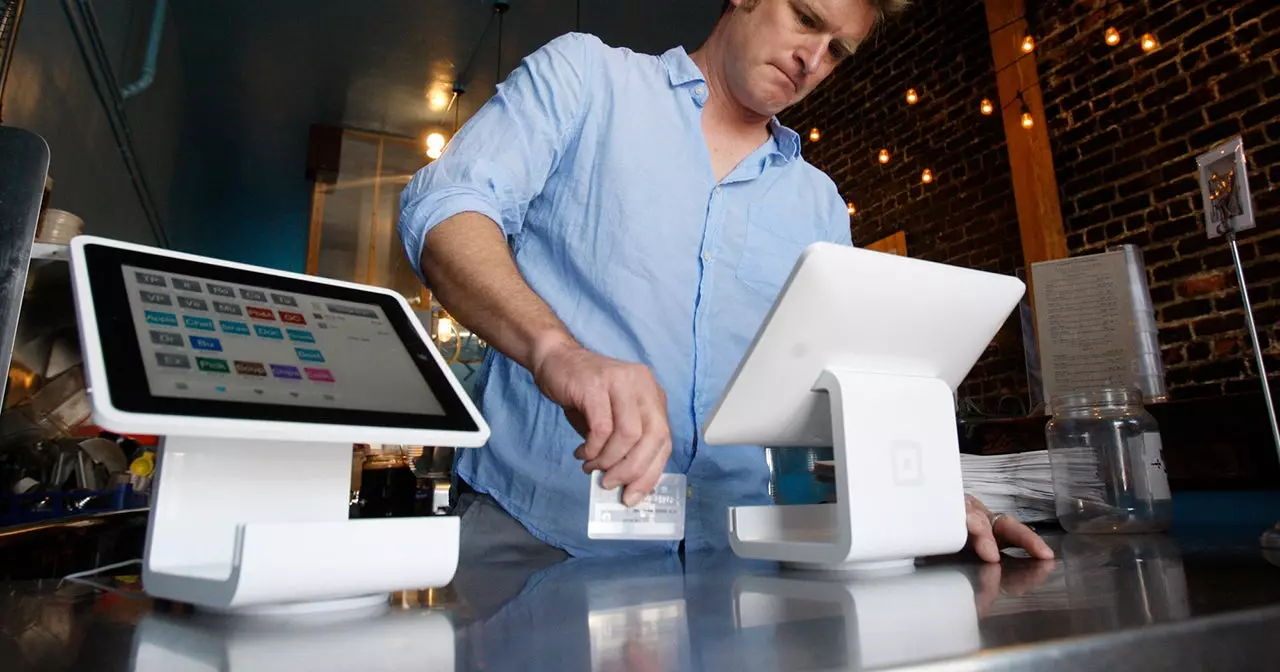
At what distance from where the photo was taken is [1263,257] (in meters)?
3.01

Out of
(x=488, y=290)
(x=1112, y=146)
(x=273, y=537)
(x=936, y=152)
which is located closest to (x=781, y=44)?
(x=488, y=290)

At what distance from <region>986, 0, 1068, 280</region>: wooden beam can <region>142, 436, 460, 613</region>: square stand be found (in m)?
3.73

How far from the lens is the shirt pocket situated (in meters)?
1.23

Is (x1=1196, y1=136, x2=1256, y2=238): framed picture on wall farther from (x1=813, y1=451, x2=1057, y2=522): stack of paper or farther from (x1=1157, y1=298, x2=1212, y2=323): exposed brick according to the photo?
(x1=1157, y1=298, x2=1212, y2=323): exposed brick

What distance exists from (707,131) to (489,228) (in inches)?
21.5

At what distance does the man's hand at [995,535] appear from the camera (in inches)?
29.9

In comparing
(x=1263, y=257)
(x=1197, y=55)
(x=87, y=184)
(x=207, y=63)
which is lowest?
(x=1263, y=257)

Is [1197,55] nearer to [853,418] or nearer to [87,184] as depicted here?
[853,418]

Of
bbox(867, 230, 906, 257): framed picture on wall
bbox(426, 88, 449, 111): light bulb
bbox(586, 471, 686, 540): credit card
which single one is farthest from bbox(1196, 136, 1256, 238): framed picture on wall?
bbox(426, 88, 449, 111): light bulb

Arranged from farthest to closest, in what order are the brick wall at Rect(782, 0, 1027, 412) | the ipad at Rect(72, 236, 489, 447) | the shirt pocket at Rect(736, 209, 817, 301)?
the brick wall at Rect(782, 0, 1027, 412)
the shirt pocket at Rect(736, 209, 817, 301)
the ipad at Rect(72, 236, 489, 447)

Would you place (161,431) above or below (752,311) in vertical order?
below

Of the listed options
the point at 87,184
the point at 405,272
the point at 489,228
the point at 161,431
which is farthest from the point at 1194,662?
the point at 405,272

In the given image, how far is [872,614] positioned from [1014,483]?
31.4 inches

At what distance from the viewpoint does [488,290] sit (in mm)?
837
